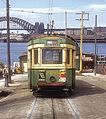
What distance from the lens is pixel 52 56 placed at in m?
23.0

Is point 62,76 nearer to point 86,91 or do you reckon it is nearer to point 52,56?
Answer: point 52,56

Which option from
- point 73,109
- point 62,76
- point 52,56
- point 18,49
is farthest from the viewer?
point 18,49

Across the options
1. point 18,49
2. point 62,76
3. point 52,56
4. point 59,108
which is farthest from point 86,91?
point 18,49

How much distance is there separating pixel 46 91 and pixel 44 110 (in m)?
6.12

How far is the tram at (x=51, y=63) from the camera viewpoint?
2278 cm

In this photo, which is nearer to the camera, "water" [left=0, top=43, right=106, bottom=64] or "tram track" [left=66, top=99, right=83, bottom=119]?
"tram track" [left=66, top=99, right=83, bottom=119]

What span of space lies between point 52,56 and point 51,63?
34cm

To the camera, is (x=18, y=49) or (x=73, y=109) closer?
(x=73, y=109)

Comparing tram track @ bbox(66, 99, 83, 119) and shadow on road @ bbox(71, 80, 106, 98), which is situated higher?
shadow on road @ bbox(71, 80, 106, 98)

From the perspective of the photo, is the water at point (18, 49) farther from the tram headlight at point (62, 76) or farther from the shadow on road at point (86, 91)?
the tram headlight at point (62, 76)

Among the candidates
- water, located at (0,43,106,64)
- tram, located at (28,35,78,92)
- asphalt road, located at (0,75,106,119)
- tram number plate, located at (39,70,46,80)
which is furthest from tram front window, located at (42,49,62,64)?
water, located at (0,43,106,64)

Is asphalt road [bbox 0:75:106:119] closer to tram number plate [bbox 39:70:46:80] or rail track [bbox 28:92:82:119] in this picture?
rail track [bbox 28:92:82:119]

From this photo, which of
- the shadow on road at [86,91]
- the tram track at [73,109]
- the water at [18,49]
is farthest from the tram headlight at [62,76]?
the water at [18,49]

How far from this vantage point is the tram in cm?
2278
